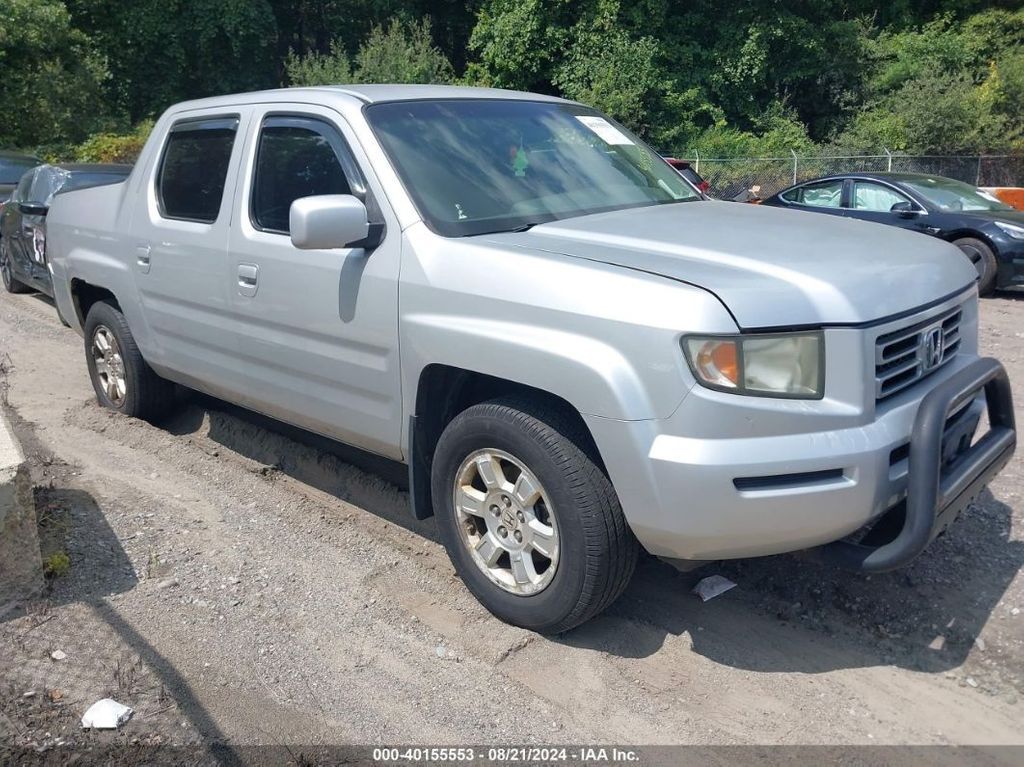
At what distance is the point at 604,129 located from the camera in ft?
15.9

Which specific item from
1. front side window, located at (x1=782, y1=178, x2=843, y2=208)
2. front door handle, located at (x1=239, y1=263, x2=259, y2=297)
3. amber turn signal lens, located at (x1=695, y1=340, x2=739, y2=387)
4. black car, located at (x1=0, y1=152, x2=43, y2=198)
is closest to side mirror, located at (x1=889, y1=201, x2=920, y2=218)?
front side window, located at (x1=782, y1=178, x2=843, y2=208)

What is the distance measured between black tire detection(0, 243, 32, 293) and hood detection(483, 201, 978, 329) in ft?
30.3

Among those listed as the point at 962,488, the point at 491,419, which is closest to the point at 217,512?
the point at 491,419

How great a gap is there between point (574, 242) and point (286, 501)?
2267mm

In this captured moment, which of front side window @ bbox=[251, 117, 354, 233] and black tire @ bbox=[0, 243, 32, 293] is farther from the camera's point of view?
black tire @ bbox=[0, 243, 32, 293]

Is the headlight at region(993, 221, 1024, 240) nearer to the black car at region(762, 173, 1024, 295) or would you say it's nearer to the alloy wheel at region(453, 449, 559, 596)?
the black car at region(762, 173, 1024, 295)

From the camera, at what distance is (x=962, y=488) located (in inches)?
129

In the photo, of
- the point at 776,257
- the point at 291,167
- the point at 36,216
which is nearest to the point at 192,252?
the point at 291,167

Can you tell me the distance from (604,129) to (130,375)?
3.18 meters

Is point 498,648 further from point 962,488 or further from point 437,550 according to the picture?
point 962,488

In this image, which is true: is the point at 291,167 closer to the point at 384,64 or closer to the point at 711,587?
the point at 711,587

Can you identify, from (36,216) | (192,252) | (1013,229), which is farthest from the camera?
(1013,229)

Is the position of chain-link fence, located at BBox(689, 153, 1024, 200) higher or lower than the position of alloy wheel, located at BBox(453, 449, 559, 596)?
lower

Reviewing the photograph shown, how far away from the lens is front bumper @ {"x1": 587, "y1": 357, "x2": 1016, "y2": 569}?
2.95 metres
